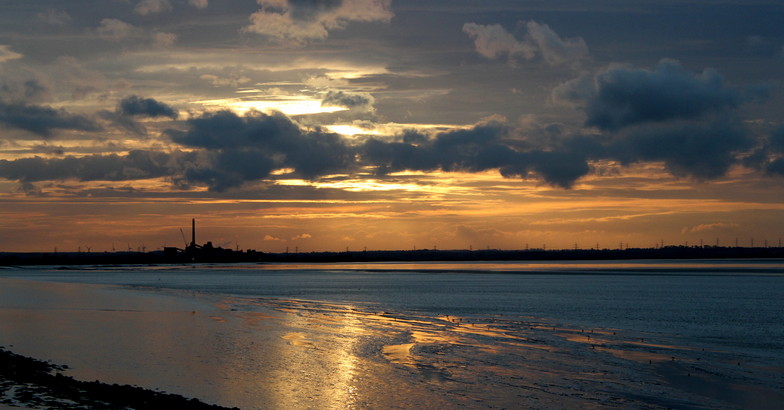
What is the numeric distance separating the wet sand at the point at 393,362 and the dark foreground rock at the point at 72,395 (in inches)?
70.0

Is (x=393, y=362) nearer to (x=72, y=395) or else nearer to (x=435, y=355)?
(x=435, y=355)

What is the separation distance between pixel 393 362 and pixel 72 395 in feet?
47.5

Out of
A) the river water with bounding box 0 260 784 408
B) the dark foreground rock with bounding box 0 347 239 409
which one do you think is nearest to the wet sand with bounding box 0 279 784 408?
the river water with bounding box 0 260 784 408

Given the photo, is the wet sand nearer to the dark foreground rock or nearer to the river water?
the river water

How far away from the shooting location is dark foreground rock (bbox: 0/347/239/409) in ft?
74.9

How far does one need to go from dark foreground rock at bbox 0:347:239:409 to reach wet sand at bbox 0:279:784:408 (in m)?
1.78

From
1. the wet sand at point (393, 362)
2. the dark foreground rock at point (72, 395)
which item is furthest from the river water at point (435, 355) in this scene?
the dark foreground rock at point (72, 395)

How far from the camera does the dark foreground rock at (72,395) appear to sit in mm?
Result: 22834

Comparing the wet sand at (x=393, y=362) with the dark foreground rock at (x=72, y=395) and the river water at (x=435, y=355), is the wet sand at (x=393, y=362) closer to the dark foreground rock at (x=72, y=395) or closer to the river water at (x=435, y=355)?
the river water at (x=435, y=355)

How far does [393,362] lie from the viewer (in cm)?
3384

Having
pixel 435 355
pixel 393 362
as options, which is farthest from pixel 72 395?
pixel 435 355

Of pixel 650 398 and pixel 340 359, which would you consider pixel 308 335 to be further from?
pixel 650 398

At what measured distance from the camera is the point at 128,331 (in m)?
46.9

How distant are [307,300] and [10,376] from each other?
53.2 metres
